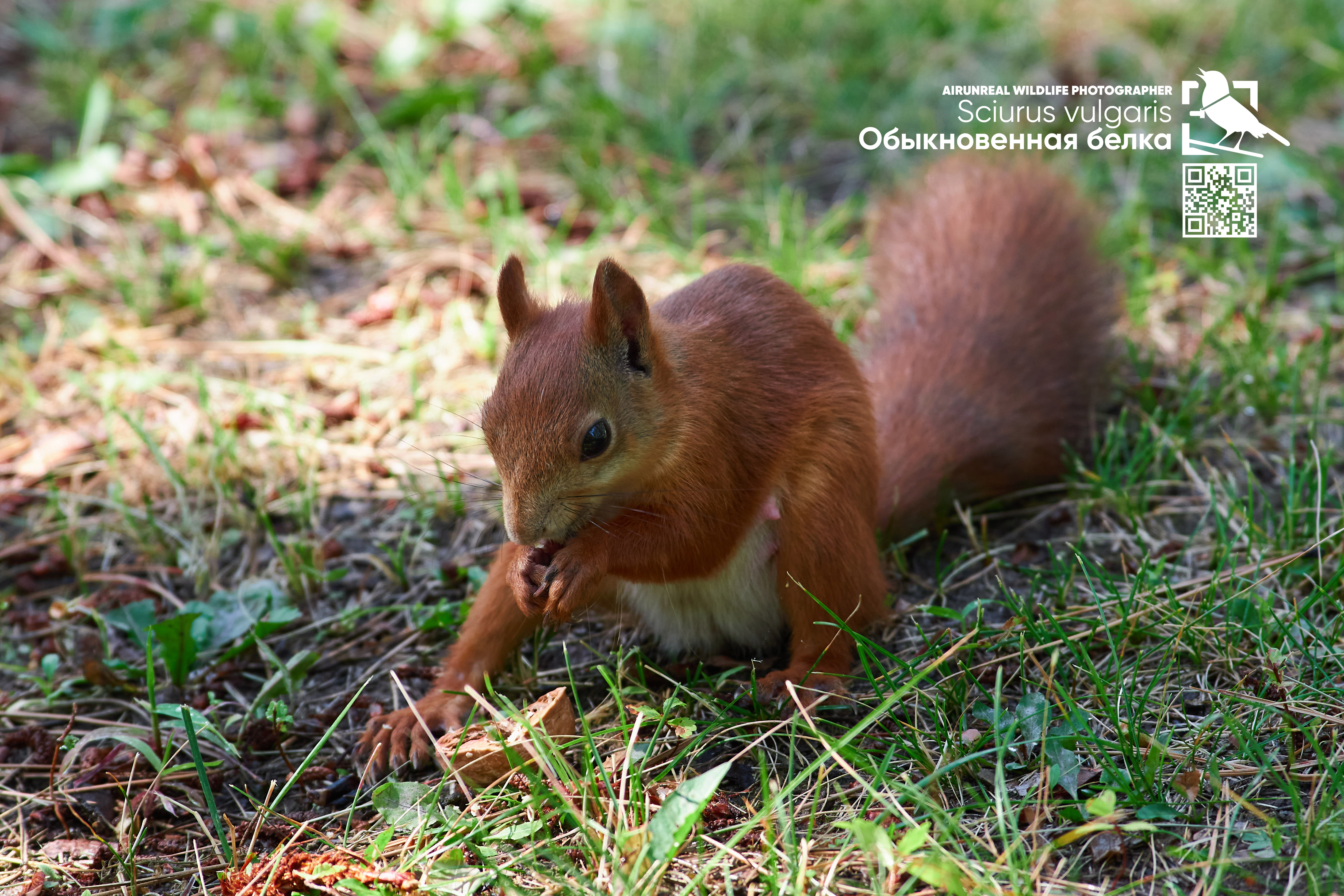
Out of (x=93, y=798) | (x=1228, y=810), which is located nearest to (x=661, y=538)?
(x=1228, y=810)

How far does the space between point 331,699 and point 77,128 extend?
3.30m

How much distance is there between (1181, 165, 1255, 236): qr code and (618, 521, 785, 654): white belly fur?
2.12 meters

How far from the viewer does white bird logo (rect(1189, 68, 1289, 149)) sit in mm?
3943

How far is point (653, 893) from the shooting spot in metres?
1.72

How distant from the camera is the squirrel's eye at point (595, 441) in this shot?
202 cm

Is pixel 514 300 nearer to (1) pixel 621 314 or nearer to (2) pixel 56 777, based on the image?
(1) pixel 621 314

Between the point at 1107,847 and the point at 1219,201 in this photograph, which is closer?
the point at 1107,847

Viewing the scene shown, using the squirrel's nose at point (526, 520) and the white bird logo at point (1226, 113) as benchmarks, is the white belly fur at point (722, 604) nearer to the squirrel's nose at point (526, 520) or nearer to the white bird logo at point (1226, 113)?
the squirrel's nose at point (526, 520)

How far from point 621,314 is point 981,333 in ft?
3.54

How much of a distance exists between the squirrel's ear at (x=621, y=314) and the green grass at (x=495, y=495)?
0.64m

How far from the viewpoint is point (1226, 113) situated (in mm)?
4105

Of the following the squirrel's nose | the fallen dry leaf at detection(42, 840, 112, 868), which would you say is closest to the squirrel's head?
the squirrel's nose

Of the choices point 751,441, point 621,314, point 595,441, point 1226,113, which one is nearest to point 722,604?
point 751,441

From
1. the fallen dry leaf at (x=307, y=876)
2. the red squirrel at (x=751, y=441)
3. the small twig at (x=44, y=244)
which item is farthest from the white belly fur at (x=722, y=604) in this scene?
the small twig at (x=44, y=244)
